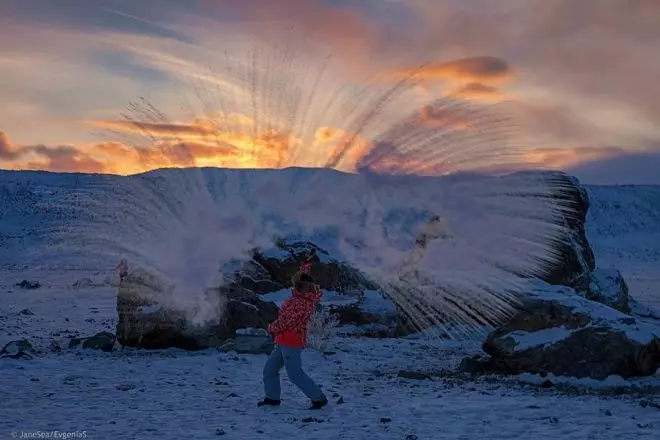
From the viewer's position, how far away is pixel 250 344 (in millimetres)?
13438

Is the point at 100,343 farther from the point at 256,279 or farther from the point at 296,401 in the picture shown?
the point at 256,279

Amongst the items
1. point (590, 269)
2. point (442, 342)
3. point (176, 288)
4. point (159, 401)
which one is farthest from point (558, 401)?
point (590, 269)

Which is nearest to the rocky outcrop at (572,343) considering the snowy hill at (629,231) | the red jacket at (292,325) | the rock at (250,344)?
the rock at (250,344)

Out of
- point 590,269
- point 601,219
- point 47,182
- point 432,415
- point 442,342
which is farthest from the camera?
point 47,182

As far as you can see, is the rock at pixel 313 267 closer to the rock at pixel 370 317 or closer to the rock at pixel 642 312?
the rock at pixel 370 317

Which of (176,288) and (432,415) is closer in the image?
(432,415)

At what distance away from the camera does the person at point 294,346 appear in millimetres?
8930

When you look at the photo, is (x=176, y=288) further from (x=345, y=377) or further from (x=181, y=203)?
(x=345, y=377)

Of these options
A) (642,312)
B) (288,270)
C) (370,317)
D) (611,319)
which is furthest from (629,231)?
(611,319)

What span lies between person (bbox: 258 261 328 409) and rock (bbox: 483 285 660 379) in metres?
4.10

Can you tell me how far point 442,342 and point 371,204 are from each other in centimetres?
684

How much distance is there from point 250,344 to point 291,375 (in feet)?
15.1

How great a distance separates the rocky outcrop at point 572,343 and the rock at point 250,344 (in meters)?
3.63

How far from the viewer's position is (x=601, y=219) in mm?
89688
